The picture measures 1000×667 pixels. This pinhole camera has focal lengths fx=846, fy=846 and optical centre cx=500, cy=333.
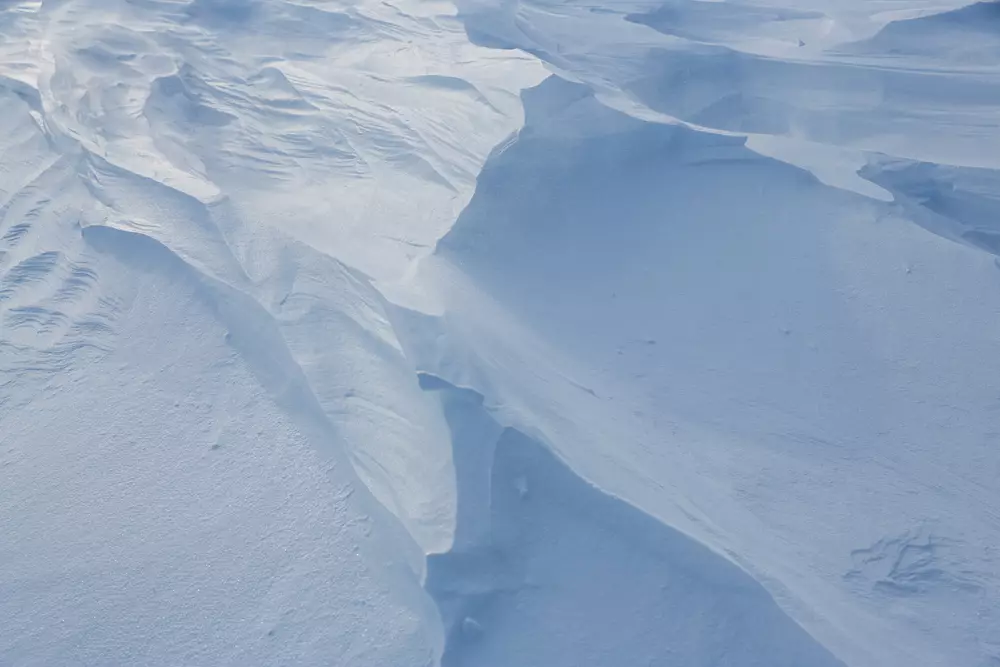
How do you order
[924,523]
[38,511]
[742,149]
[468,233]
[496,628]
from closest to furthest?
[496,628] → [924,523] → [38,511] → [468,233] → [742,149]

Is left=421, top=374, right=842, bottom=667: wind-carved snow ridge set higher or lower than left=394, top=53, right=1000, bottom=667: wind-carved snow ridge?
lower

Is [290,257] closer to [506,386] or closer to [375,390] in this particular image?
[375,390]

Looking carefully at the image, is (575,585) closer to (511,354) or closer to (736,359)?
(511,354)

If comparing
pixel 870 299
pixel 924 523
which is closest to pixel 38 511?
pixel 924 523

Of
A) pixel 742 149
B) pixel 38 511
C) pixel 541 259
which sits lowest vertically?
pixel 38 511

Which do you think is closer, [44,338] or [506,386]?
[506,386]

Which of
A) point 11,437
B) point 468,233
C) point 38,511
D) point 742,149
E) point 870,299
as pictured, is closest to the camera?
point 38,511

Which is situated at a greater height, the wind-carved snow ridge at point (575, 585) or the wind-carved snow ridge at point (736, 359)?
the wind-carved snow ridge at point (736, 359)

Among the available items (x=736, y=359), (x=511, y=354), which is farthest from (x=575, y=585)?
(x=736, y=359)
